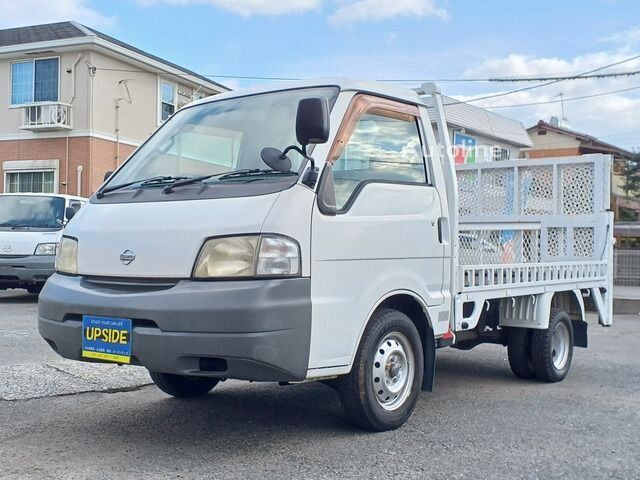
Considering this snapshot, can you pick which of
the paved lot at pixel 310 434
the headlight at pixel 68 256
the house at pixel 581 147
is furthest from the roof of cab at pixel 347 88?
the house at pixel 581 147

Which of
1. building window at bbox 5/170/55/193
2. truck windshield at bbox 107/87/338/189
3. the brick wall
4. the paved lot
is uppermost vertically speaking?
the brick wall

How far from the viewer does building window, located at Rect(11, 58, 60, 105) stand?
21.5 metres

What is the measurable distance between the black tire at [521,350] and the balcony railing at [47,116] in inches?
671

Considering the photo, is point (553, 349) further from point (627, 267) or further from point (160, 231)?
point (627, 267)

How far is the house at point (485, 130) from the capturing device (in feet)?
60.6

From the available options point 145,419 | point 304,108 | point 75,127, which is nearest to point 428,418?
point 145,419

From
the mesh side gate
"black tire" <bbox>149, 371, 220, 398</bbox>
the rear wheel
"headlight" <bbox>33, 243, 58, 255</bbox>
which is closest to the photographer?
"black tire" <bbox>149, 371, 220, 398</bbox>

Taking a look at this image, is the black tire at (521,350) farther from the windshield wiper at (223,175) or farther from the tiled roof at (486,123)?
Result: the tiled roof at (486,123)

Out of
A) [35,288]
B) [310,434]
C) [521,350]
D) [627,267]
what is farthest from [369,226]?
[627,267]

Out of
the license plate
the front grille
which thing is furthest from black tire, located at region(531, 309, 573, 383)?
the license plate

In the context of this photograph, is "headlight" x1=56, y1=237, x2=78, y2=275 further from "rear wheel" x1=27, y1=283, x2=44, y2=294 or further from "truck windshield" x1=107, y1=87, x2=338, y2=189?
"rear wheel" x1=27, y1=283, x2=44, y2=294

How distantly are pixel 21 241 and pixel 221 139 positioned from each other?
763 centimetres

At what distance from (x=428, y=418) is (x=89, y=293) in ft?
8.16

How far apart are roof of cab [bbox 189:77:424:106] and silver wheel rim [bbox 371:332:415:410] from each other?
1579mm
